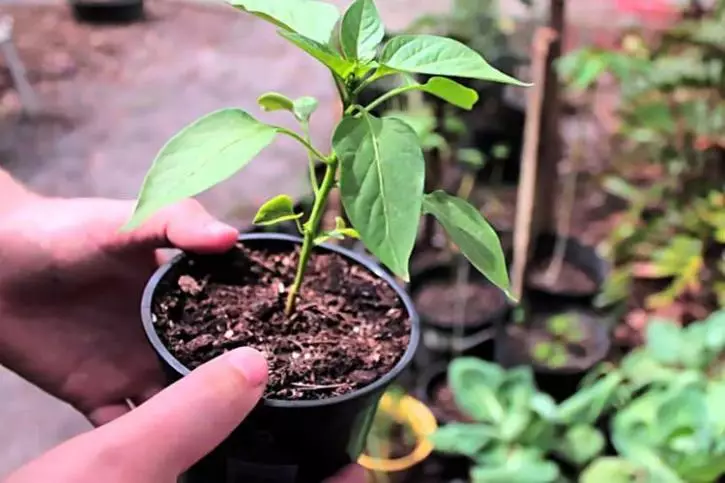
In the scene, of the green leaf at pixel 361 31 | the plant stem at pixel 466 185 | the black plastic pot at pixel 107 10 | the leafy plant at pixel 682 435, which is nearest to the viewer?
the green leaf at pixel 361 31

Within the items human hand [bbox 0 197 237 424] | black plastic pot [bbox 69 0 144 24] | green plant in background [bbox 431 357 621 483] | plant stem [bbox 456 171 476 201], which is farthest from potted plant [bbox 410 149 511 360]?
black plastic pot [bbox 69 0 144 24]

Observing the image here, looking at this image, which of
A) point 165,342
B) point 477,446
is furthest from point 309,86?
point 165,342

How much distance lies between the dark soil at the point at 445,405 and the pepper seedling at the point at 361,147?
1000 mm

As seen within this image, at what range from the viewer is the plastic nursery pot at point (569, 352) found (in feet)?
5.56

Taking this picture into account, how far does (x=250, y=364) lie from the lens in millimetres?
665

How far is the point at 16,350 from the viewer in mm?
992

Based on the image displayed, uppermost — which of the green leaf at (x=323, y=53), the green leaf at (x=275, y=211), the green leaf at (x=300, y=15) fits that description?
the green leaf at (x=300, y=15)

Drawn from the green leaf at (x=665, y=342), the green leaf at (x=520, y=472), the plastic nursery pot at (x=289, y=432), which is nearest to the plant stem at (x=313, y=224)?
the plastic nursery pot at (x=289, y=432)

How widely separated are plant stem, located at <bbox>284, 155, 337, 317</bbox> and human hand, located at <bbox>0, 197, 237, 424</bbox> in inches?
4.9

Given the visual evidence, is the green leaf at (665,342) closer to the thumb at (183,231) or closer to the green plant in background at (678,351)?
the green plant in background at (678,351)

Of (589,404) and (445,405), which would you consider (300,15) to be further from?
(445,405)

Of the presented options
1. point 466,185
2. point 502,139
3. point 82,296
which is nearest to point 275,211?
point 82,296

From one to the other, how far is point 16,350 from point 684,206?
1.49 meters

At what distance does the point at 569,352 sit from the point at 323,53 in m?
1.25
